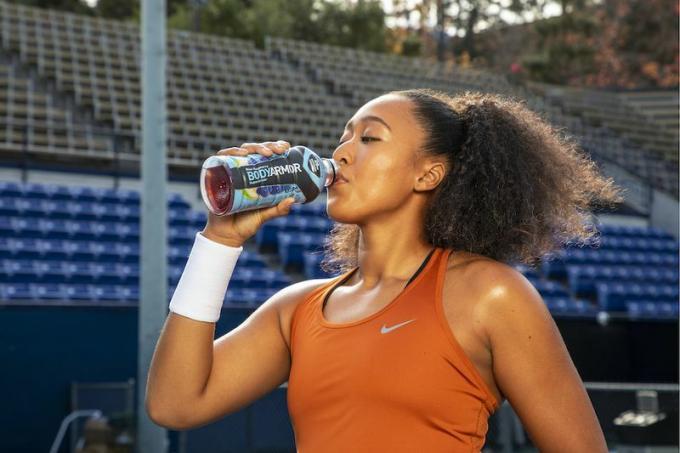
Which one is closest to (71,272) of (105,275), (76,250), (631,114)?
(105,275)

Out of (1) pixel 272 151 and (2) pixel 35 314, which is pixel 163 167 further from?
(1) pixel 272 151

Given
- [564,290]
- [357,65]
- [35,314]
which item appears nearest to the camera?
[35,314]

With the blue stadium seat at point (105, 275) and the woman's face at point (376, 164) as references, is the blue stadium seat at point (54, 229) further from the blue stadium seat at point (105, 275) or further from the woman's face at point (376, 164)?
the woman's face at point (376, 164)

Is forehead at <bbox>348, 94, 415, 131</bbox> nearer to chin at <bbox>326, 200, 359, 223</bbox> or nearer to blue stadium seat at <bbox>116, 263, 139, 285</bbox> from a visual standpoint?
chin at <bbox>326, 200, 359, 223</bbox>

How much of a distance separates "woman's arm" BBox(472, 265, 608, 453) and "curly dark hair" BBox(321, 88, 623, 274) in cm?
22

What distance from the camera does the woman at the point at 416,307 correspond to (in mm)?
2068

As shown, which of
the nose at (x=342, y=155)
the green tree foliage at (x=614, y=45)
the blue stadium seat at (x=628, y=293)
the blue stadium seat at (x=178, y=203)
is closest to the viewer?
the nose at (x=342, y=155)

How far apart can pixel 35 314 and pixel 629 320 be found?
617 centimetres

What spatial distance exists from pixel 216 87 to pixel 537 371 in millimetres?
15122

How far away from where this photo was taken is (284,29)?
28.7 meters

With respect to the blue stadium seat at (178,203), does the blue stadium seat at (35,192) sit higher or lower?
higher

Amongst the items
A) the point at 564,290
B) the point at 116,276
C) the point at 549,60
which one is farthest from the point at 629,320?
the point at 549,60

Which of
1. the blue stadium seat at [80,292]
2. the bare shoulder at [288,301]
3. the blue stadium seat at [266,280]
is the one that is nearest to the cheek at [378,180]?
the bare shoulder at [288,301]

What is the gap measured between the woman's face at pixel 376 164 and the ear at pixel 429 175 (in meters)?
0.02
